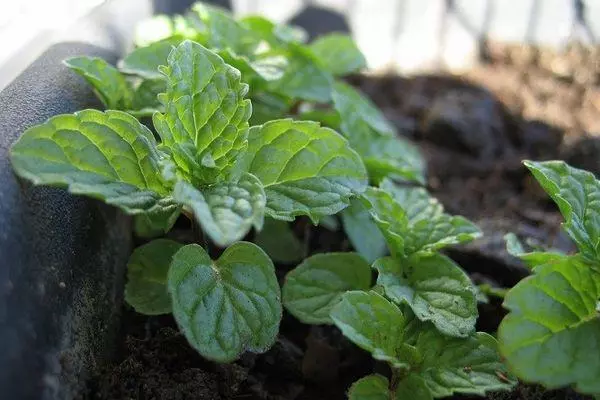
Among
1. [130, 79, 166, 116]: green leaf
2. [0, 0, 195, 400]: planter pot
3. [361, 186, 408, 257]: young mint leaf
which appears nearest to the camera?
[0, 0, 195, 400]: planter pot

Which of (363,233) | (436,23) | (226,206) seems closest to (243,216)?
(226,206)

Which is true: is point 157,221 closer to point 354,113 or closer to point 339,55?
point 354,113

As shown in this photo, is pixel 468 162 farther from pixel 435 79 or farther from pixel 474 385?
pixel 474 385

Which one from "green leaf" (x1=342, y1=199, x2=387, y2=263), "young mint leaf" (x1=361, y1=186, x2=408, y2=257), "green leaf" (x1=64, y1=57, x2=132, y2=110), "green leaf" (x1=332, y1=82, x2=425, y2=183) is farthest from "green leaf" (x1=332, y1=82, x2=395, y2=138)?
"green leaf" (x1=64, y1=57, x2=132, y2=110)

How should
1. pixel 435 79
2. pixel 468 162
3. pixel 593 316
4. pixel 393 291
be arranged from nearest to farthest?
1. pixel 593 316
2. pixel 393 291
3. pixel 468 162
4. pixel 435 79

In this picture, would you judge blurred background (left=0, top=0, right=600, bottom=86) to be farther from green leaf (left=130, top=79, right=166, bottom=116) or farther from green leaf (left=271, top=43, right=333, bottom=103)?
green leaf (left=130, top=79, right=166, bottom=116)

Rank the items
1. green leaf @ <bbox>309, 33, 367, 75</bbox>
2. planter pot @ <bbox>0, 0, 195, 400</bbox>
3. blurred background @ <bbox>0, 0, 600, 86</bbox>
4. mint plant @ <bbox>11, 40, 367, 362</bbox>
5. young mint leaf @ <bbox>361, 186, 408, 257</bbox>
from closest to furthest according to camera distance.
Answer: planter pot @ <bbox>0, 0, 195, 400</bbox>
mint plant @ <bbox>11, 40, 367, 362</bbox>
young mint leaf @ <bbox>361, 186, 408, 257</bbox>
green leaf @ <bbox>309, 33, 367, 75</bbox>
blurred background @ <bbox>0, 0, 600, 86</bbox>

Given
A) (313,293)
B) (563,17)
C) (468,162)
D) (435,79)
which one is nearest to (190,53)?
(313,293)
